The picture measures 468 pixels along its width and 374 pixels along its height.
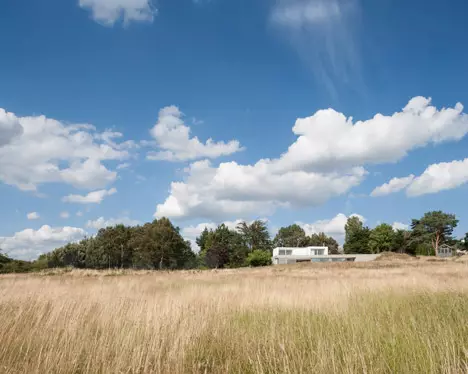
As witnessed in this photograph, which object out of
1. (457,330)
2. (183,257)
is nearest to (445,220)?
(183,257)

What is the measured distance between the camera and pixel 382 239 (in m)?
84.7

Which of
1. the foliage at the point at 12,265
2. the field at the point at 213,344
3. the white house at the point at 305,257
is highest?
the field at the point at 213,344

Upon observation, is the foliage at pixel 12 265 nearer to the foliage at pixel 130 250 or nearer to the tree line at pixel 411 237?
the foliage at pixel 130 250

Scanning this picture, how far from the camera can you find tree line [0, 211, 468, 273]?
69750mm

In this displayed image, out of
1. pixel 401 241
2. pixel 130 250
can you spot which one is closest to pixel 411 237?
pixel 401 241

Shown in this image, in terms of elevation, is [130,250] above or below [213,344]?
below

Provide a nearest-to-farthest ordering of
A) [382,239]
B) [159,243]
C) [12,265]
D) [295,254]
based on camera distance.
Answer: [12,265] < [159,243] < [295,254] < [382,239]

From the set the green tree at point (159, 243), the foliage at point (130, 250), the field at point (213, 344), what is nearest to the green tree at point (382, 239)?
the foliage at point (130, 250)

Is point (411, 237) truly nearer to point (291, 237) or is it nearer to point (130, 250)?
point (291, 237)

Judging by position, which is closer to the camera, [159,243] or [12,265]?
[12,265]

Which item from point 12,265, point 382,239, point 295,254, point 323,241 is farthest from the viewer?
point 323,241

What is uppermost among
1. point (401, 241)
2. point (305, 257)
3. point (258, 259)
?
point (401, 241)

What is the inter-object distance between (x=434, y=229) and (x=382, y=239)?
11987mm

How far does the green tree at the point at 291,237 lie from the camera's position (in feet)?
367
